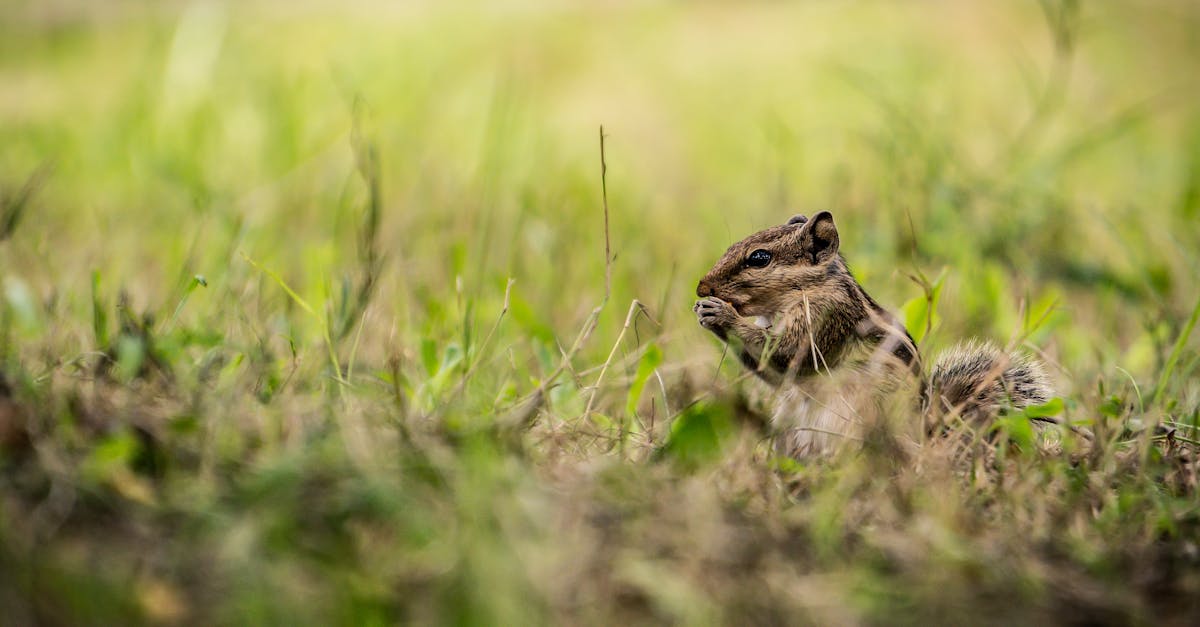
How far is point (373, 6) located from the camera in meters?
7.50

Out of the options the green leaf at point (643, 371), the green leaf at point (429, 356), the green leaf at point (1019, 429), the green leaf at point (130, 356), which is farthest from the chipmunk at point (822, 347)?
the green leaf at point (130, 356)

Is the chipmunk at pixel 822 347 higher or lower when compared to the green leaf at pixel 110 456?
lower

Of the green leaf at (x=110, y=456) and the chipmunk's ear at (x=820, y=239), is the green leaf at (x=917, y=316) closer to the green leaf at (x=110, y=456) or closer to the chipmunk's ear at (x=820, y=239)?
the chipmunk's ear at (x=820, y=239)

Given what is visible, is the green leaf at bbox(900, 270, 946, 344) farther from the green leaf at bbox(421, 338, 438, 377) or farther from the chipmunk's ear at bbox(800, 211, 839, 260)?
the green leaf at bbox(421, 338, 438, 377)

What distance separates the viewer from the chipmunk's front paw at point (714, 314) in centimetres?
270

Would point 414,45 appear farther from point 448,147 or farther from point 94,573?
point 94,573

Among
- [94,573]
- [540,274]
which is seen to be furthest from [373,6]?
[94,573]

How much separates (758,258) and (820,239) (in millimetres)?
176

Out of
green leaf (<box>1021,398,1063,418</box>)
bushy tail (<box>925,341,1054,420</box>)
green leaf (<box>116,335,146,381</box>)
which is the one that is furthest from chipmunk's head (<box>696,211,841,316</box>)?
green leaf (<box>116,335,146,381</box>)

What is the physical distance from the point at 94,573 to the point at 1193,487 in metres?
2.06

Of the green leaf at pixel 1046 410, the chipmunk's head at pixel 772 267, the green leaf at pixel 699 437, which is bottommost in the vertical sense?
the green leaf at pixel 1046 410

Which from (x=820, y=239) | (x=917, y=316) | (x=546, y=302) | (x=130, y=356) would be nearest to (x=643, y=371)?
(x=820, y=239)

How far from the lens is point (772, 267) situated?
9.16 ft

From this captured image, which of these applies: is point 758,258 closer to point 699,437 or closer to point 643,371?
point 643,371
